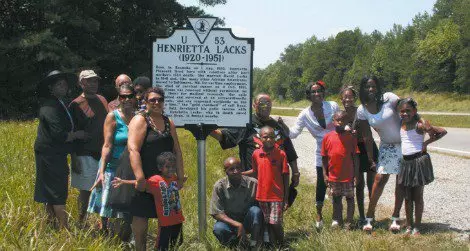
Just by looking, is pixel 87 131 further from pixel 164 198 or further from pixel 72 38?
pixel 72 38

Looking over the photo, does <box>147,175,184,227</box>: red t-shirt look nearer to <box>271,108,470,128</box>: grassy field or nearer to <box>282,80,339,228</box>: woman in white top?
<box>282,80,339,228</box>: woman in white top

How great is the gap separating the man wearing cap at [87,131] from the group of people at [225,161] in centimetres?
1

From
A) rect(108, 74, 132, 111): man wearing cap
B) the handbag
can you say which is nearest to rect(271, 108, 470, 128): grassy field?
rect(108, 74, 132, 111): man wearing cap

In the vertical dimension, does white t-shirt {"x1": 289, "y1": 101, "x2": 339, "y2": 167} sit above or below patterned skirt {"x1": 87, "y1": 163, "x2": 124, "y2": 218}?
above

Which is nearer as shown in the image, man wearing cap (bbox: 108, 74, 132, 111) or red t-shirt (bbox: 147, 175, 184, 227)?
red t-shirt (bbox: 147, 175, 184, 227)

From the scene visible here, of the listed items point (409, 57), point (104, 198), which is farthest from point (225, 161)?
point (409, 57)

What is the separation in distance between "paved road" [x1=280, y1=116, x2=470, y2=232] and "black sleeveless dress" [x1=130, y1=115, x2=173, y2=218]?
323 cm

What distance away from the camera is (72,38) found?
2453cm

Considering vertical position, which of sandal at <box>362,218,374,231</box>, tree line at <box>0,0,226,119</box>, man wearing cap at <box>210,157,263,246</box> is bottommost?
sandal at <box>362,218,374,231</box>

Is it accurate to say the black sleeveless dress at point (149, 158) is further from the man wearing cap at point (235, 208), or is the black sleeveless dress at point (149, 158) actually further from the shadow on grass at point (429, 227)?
the shadow on grass at point (429, 227)

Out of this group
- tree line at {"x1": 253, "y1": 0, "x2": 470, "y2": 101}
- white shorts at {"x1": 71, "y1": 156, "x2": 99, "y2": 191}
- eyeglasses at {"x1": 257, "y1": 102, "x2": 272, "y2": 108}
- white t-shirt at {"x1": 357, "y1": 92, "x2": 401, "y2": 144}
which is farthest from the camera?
tree line at {"x1": 253, "y1": 0, "x2": 470, "y2": 101}

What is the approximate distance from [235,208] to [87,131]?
5.49 ft

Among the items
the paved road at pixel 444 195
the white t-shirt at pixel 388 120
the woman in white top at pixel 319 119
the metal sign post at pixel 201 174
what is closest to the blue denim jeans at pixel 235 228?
the metal sign post at pixel 201 174

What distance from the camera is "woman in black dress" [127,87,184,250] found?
4.50m
